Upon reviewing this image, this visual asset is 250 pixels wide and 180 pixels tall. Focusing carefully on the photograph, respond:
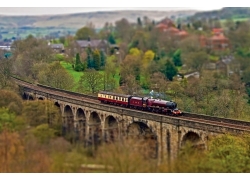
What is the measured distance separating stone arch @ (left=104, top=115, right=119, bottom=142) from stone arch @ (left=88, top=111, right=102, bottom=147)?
22 centimetres

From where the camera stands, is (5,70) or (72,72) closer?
(5,70)

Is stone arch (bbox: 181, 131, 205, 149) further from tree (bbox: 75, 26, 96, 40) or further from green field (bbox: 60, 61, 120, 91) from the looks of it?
tree (bbox: 75, 26, 96, 40)

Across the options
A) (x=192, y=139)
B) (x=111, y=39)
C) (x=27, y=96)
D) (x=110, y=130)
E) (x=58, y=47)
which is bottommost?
(x=192, y=139)

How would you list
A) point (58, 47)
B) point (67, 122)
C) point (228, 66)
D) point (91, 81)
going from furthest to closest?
point (228, 66) → point (58, 47) → point (91, 81) → point (67, 122)

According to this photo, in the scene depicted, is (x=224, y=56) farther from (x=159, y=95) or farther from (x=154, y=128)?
(x=154, y=128)

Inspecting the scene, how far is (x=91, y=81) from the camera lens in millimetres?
24172

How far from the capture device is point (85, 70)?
23906mm

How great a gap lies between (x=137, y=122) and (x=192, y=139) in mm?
2473

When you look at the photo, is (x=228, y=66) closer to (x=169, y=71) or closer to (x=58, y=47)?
(x=169, y=71)

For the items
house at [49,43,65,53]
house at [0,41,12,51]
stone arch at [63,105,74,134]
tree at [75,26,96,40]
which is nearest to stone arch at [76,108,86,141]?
stone arch at [63,105,74,134]

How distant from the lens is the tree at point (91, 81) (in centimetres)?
2377

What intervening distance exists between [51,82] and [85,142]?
7701 mm

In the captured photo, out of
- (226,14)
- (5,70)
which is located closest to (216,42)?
(226,14)

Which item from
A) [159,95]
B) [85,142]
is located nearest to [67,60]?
[159,95]
